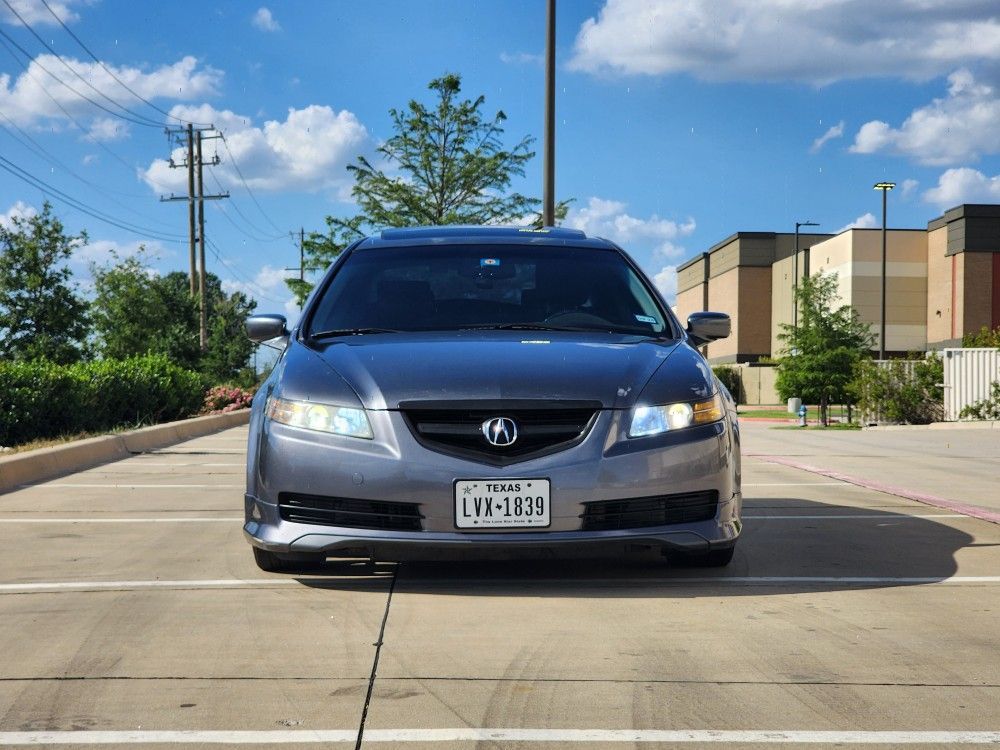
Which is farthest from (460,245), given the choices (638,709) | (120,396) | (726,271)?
(726,271)

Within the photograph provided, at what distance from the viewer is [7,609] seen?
5062mm

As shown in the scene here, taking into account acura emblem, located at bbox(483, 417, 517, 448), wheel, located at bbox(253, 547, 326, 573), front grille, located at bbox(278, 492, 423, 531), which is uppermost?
acura emblem, located at bbox(483, 417, 517, 448)

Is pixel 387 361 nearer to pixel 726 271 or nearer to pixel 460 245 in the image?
pixel 460 245

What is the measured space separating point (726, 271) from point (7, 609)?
82237 mm

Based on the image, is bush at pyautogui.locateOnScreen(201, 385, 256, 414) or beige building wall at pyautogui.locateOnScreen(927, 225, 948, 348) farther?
beige building wall at pyautogui.locateOnScreen(927, 225, 948, 348)

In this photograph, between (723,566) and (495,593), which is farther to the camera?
(723,566)

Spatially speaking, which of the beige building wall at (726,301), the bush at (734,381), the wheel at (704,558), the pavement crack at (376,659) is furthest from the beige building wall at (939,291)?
the pavement crack at (376,659)

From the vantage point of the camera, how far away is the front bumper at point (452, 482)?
500 cm

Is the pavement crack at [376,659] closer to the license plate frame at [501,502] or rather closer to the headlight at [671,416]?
the license plate frame at [501,502]

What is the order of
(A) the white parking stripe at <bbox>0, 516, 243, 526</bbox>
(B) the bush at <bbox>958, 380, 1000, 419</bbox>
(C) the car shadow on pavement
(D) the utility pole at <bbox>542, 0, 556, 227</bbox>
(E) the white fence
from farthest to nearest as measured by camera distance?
(E) the white fence
(B) the bush at <bbox>958, 380, 1000, 419</bbox>
(D) the utility pole at <bbox>542, 0, 556, 227</bbox>
(A) the white parking stripe at <bbox>0, 516, 243, 526</bbox>
(C) the car shadow on pavement

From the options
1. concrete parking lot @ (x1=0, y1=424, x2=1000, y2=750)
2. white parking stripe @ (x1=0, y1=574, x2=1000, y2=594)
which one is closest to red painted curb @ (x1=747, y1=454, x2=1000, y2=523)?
concrete parking lot @ (x1=0, y1=424, x2=1000, y2=750)

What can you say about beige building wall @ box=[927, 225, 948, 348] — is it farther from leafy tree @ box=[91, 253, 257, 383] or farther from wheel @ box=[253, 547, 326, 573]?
wheel @ box=[253, 547, 326, 573]

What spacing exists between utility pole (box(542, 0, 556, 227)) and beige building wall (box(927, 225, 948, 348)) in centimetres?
4315

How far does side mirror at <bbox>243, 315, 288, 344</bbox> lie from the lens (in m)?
6.40
